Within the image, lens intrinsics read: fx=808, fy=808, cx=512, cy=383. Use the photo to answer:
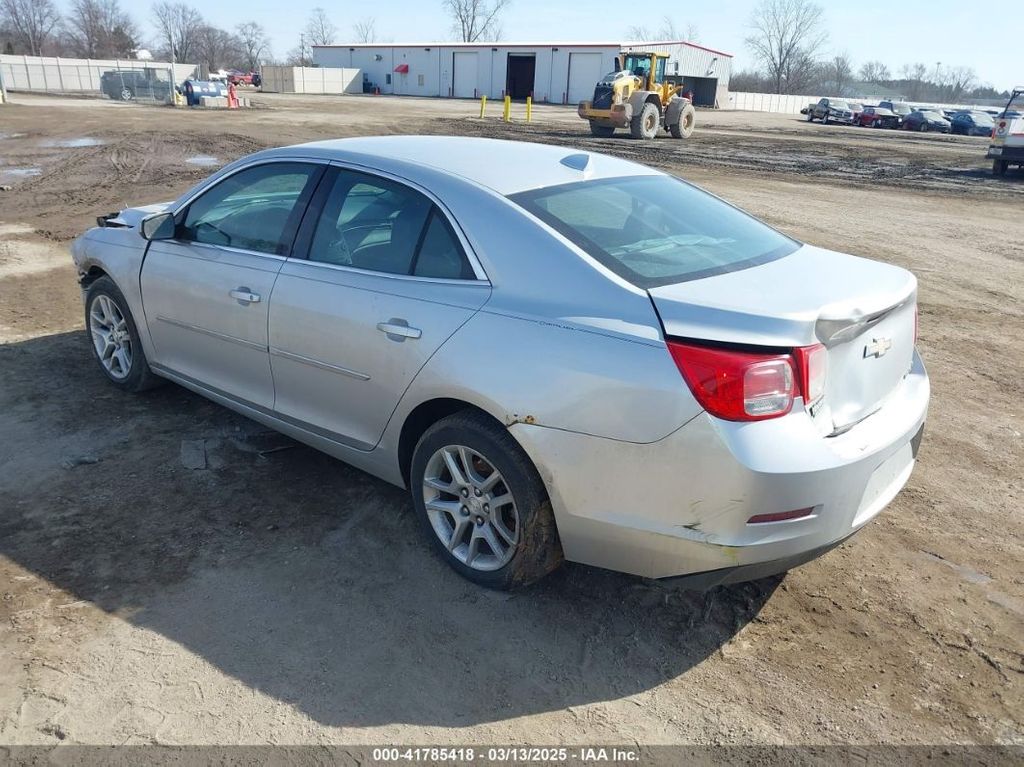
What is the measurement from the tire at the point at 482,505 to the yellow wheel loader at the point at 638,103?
2563 cm

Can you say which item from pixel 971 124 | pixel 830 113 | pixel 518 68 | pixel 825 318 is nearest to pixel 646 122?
pixel 825 318

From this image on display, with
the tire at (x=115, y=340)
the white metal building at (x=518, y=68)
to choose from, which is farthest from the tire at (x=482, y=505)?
the white metal building at (x=518, y=68)

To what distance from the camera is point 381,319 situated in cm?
335

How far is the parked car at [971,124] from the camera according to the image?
4598 centimetres

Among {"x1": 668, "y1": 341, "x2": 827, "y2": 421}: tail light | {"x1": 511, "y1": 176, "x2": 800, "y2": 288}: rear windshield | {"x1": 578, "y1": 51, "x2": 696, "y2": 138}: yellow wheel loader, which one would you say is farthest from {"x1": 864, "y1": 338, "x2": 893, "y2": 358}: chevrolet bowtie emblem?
{"x1": 578, "y1": 51, "x2": 696, "y2": 138}: yellow wheel loader

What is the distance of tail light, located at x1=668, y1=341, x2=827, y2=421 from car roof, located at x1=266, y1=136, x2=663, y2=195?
119 cm

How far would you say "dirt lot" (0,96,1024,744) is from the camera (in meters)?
2.65

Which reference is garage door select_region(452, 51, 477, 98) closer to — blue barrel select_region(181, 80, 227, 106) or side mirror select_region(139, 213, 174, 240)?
blue barrel select_region(181, 80, 227, 106)

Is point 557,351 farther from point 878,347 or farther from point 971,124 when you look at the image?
point 971,124

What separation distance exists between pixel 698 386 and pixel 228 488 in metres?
2.56

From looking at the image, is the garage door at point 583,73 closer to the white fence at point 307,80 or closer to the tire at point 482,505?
the white fence at point 307,80

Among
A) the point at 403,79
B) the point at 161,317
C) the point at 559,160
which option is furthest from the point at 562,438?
the point at 403,79

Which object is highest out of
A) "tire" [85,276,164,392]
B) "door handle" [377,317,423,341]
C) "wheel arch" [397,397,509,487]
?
"door handle" [377,317,423,341]

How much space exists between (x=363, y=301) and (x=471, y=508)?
3.26 ft
